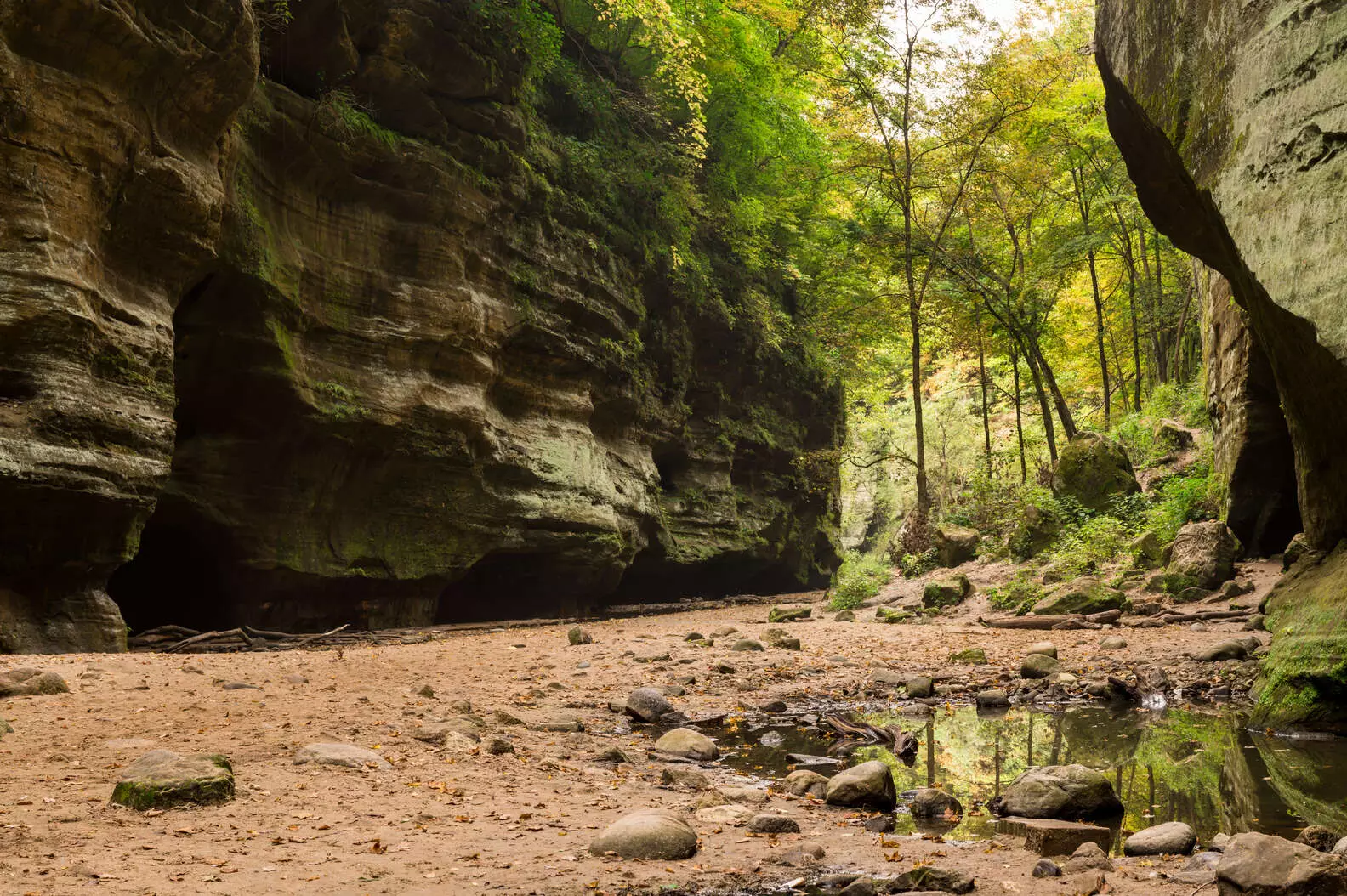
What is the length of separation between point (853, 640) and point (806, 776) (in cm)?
698

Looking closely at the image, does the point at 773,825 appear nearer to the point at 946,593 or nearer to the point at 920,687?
the point at 920,687

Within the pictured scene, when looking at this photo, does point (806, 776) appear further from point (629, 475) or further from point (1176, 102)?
point (629, 475)

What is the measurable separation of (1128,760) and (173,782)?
542 cm

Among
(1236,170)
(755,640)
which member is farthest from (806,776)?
(755,640)

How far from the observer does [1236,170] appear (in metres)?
6.10

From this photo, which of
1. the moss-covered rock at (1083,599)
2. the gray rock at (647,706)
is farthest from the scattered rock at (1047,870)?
the moss-covered rock at (1083,599)

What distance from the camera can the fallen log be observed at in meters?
12.1

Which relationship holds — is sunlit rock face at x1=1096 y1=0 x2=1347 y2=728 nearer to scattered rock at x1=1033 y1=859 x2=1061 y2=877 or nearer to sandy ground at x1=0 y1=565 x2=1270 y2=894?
sandy ground at x1=0 y1=565 x2=1270 y2=894

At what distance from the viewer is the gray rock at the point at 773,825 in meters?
4.08

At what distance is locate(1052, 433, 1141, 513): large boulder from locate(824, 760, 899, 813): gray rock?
1419 cm

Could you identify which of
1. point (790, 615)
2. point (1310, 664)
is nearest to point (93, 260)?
point (1310, 664)

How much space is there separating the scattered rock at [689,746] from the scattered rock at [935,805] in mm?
1684

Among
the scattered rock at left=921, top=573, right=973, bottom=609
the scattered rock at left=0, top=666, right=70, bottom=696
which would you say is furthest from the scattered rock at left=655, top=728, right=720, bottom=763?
the scattered rock at left=921, top=573, right=973, bottom=609

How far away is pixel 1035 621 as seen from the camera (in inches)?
488
